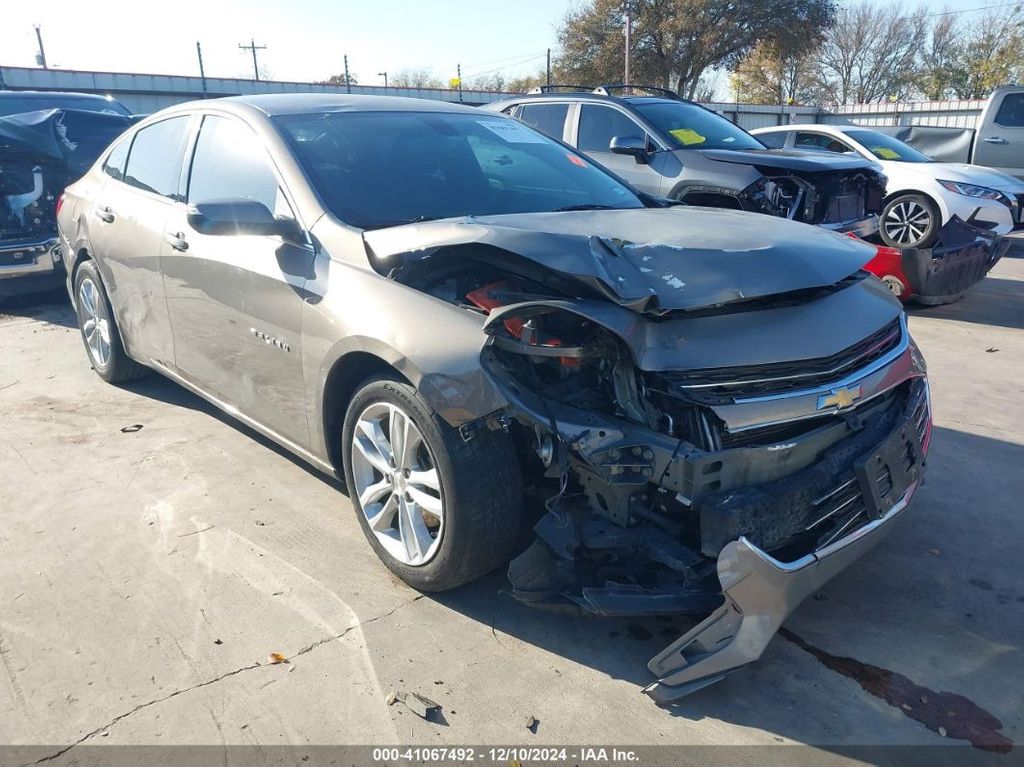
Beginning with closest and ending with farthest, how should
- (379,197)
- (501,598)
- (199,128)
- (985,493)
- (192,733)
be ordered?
(192,733) < (501,598) < (379,197) < (985,493) < (199,128)

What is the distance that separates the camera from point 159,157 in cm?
440

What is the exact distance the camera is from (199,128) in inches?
160

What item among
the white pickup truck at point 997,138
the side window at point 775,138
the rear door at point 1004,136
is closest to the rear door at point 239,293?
the side window at point 775,138

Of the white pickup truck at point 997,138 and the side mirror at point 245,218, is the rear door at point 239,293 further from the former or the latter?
the white pickup truck at point 997,138

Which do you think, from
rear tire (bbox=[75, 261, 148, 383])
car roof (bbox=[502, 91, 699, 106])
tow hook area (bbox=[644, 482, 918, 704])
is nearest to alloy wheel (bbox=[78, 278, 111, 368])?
rear tire (bbox=[75, 261, 148, 383])

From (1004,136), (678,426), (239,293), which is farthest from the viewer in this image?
(1004,136)

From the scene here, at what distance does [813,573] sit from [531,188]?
7.26ft

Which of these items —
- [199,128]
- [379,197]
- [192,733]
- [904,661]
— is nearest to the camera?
[192,733]

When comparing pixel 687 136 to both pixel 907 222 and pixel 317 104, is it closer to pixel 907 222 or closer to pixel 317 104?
pixel 907 222

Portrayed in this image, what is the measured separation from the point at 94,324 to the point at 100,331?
136 mm

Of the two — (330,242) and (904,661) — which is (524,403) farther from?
(904,661)

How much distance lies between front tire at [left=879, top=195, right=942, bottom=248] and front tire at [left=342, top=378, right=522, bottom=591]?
703 centimetres

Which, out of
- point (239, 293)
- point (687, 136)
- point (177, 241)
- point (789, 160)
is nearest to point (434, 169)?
point (239, 293)

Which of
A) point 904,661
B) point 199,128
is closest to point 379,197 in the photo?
point 199,128
